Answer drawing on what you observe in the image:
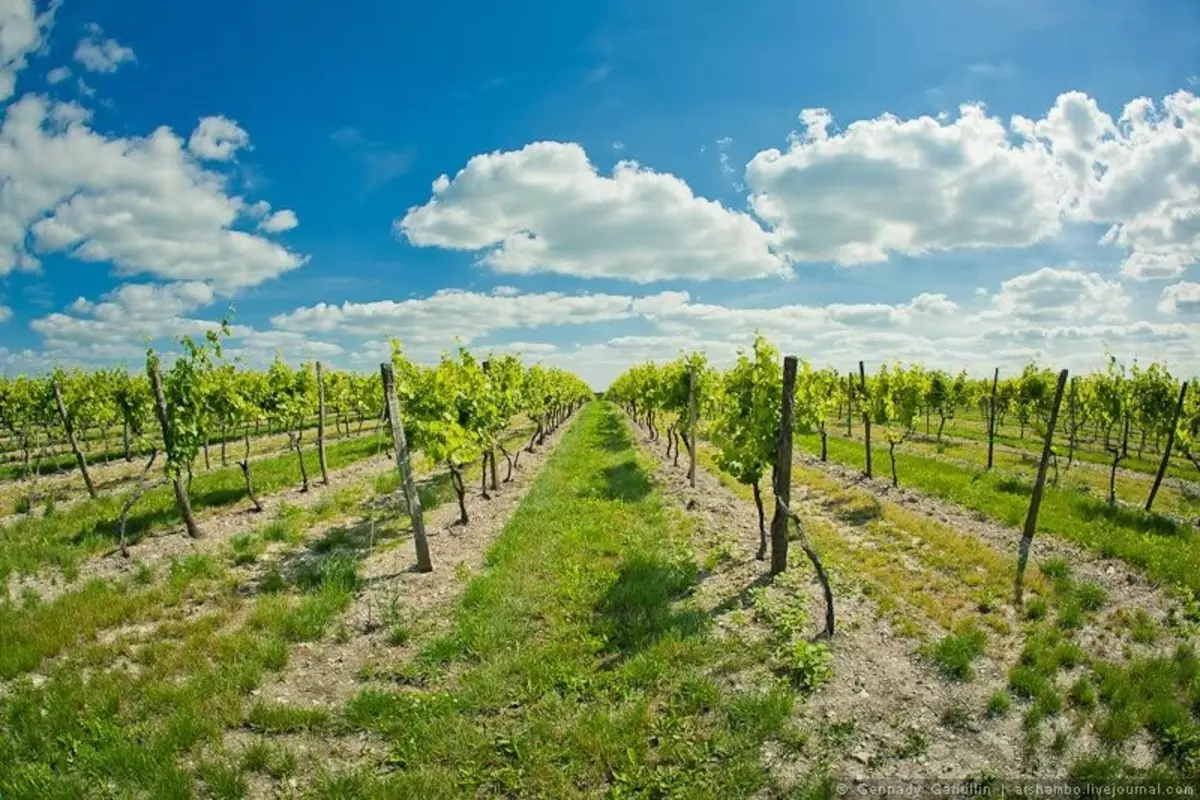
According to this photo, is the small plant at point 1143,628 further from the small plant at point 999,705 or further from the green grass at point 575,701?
the green grass at point 575,701

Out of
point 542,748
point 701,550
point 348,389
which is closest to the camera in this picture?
point 542,748

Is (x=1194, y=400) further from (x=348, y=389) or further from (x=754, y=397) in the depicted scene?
(x=348, y=389)

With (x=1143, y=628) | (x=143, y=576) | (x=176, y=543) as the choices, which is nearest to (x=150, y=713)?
(x=143, y=576)

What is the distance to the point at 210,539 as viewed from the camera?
539 inches

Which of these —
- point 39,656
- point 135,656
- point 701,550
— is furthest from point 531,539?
point 39,656

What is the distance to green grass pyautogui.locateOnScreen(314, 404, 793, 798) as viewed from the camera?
5613mm

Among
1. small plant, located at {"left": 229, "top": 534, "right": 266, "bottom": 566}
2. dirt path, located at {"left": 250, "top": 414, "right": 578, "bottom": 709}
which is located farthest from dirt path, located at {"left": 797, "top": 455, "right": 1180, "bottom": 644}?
small plant, located at {"left": 229, "top": 534, "right": 266, "bottom": 566}

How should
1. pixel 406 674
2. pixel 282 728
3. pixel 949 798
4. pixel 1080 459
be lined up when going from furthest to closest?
pixel 1080 459, pixel 406 674, pixel 282 728, pixel 949 798

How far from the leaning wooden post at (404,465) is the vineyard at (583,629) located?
3.1 inches

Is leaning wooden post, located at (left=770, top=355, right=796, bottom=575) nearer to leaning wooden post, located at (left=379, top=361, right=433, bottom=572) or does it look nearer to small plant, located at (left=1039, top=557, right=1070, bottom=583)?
small plant, located at (left=1039, top=557, right=1070, bottom=583)

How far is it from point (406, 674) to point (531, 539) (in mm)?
5811

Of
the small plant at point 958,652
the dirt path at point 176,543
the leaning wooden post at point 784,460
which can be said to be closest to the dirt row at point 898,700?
the small plant at point 958,652

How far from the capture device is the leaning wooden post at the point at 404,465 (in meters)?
11.2

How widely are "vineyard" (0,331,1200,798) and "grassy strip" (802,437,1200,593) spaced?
0.37ft
